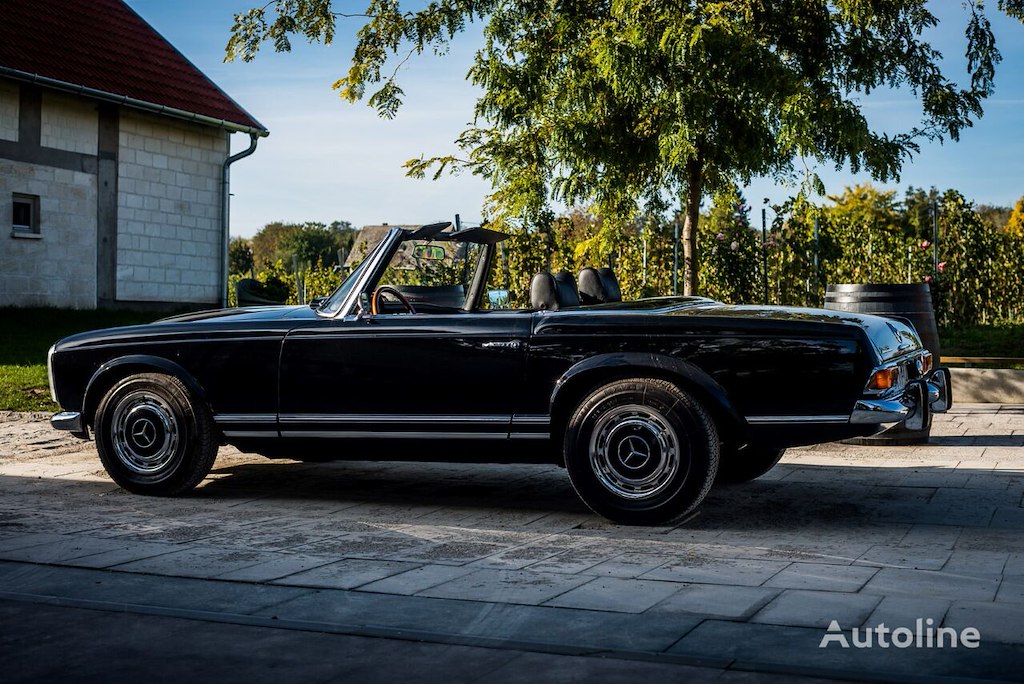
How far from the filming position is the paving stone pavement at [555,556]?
4.09 metres

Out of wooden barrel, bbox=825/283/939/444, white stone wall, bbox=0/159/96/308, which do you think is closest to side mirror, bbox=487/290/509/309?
wooden barrel, bbox=825/283/939/444

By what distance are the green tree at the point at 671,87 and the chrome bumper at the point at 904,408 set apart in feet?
19.3

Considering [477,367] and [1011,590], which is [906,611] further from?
[477,367]

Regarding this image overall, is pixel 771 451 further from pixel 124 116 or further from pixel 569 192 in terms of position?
pixel 124 116

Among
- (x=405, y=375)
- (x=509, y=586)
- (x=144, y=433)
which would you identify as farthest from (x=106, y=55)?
(x=509, y=586)

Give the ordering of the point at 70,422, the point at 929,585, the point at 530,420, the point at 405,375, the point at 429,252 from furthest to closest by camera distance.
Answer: the point at 429,252
the point at 70,422
the point at 405,375
the point at 530,420
the point at 929,585

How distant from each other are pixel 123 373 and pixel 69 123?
15.2m

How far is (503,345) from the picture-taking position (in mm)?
6242

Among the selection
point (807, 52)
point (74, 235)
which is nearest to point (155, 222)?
point (74, 235)

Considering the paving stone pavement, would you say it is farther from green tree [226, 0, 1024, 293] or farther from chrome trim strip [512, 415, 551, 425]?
green tree [226, 0, 1024, 293]

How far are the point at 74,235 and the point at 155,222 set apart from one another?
201cm

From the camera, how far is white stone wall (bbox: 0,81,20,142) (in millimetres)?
19219

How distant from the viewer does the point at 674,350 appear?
5.95m

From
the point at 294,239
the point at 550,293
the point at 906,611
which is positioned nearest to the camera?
the point at 906,611
